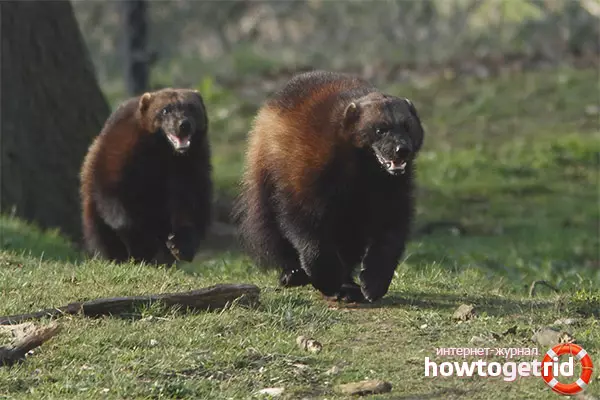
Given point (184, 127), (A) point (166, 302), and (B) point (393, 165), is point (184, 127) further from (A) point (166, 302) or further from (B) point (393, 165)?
(A) point (166, 302)

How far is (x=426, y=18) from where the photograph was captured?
75.0 ft

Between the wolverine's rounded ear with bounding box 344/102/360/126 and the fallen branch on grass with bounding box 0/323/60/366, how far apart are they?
2.21 metres

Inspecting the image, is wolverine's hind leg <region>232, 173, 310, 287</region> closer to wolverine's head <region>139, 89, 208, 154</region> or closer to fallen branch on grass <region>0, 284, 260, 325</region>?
fallen branch on grass <region>0, 284, 260, 325</region>

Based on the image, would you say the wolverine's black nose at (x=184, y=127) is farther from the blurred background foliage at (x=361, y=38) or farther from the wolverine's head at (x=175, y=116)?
the blurred background foliage at (x=361, y=38)

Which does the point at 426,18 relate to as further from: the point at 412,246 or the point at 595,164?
the point at 412,246

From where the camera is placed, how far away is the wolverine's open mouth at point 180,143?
30.1 feet

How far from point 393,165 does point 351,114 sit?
1.38ft

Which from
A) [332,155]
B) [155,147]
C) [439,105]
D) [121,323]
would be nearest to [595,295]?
[332,155]

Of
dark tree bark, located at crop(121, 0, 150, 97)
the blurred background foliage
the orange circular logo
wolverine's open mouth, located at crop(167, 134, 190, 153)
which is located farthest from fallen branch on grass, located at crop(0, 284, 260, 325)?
the blurred background foliage

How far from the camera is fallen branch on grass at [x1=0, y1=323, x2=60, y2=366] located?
5.67 m

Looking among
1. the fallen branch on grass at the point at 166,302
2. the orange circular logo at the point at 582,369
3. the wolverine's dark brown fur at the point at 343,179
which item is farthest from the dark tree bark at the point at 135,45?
the orange circular logo at the point at 582,369

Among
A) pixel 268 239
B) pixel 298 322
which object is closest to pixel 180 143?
pixel 268 239

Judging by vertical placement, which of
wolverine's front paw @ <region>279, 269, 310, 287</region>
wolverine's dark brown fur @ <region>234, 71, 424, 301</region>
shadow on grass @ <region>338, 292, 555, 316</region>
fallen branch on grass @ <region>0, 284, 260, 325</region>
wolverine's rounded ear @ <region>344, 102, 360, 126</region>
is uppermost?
wolverine's rounded ear @ <region>344, 102, 360, 126</region>

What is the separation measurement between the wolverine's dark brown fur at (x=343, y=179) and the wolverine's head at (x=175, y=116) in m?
1.59
